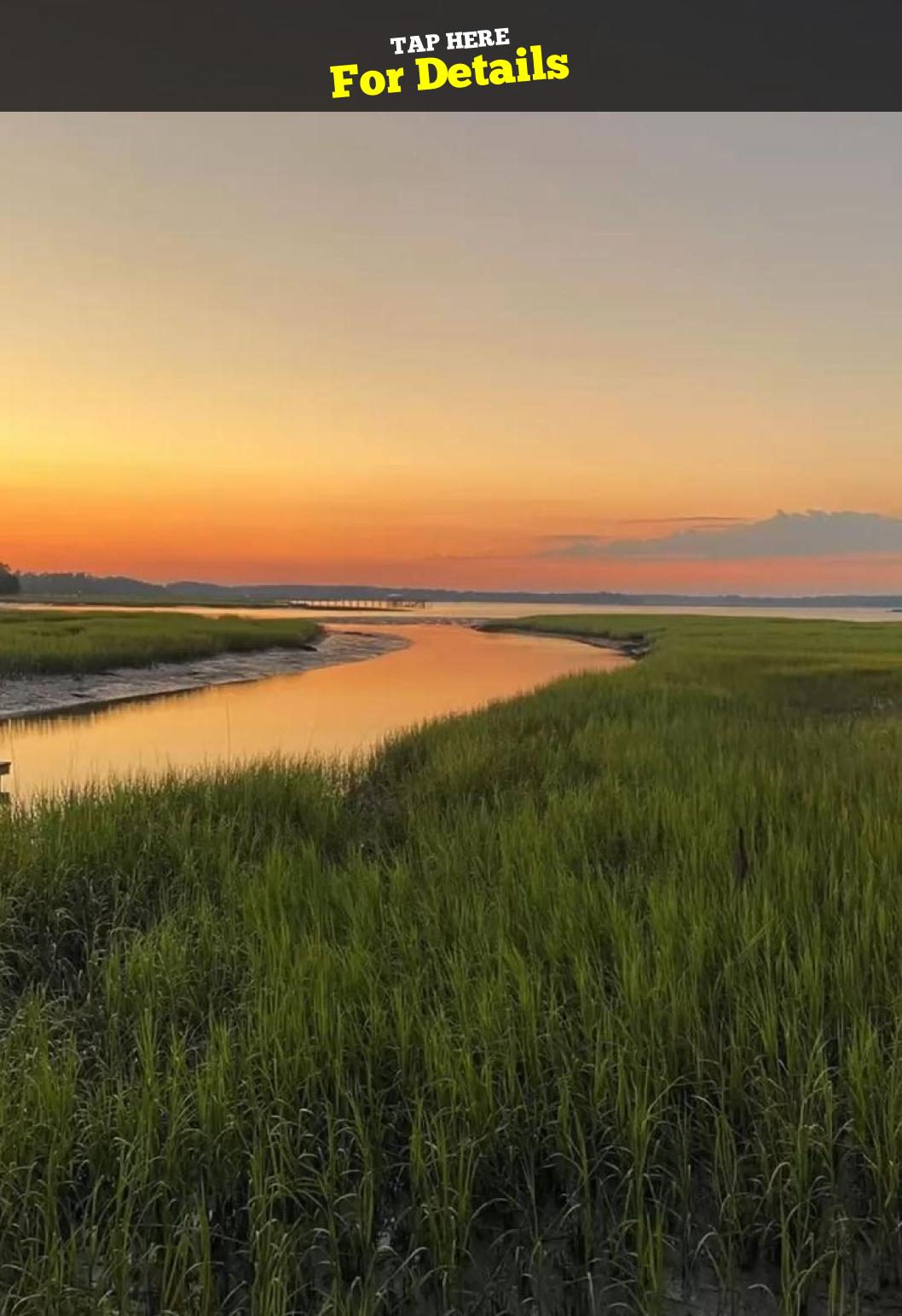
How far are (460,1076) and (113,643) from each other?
37255 mm

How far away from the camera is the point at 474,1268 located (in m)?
3.01

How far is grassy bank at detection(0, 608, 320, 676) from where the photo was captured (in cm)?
3027

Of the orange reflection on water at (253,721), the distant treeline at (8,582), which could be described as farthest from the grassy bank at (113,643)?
the distant treeline at (8,582)

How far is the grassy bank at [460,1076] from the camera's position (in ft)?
9.62

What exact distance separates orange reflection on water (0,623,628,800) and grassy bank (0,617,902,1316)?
220 inches

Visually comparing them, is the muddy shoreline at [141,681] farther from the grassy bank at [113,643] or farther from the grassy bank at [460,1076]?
the grassy bank at [460,1076]

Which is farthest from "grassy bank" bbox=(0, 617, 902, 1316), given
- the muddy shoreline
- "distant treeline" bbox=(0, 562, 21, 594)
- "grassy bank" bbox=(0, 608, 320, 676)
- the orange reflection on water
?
"distant treeline" bbox=(0, 562, 21, 594)

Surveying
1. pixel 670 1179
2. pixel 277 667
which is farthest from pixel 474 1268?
pixel 277 667

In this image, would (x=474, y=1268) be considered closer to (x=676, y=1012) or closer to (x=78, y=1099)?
(x=676, y=1012)

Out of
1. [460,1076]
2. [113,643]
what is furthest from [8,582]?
[460,1076]

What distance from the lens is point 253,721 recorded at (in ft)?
78.0

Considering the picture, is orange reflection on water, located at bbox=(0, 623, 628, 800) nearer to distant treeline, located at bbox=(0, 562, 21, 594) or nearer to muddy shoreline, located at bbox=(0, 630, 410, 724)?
muddy shoreline, located at bbox=(0, 630, 410, 724)

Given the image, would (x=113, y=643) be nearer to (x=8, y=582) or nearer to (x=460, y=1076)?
(x=460, y=1076)

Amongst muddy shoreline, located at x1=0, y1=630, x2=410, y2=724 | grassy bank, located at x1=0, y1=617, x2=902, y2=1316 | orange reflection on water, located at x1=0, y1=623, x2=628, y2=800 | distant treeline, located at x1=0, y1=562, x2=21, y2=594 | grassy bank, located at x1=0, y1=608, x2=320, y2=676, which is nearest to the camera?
grassy bank, located at x1=0, y1=617, x2=902, y2=1316
